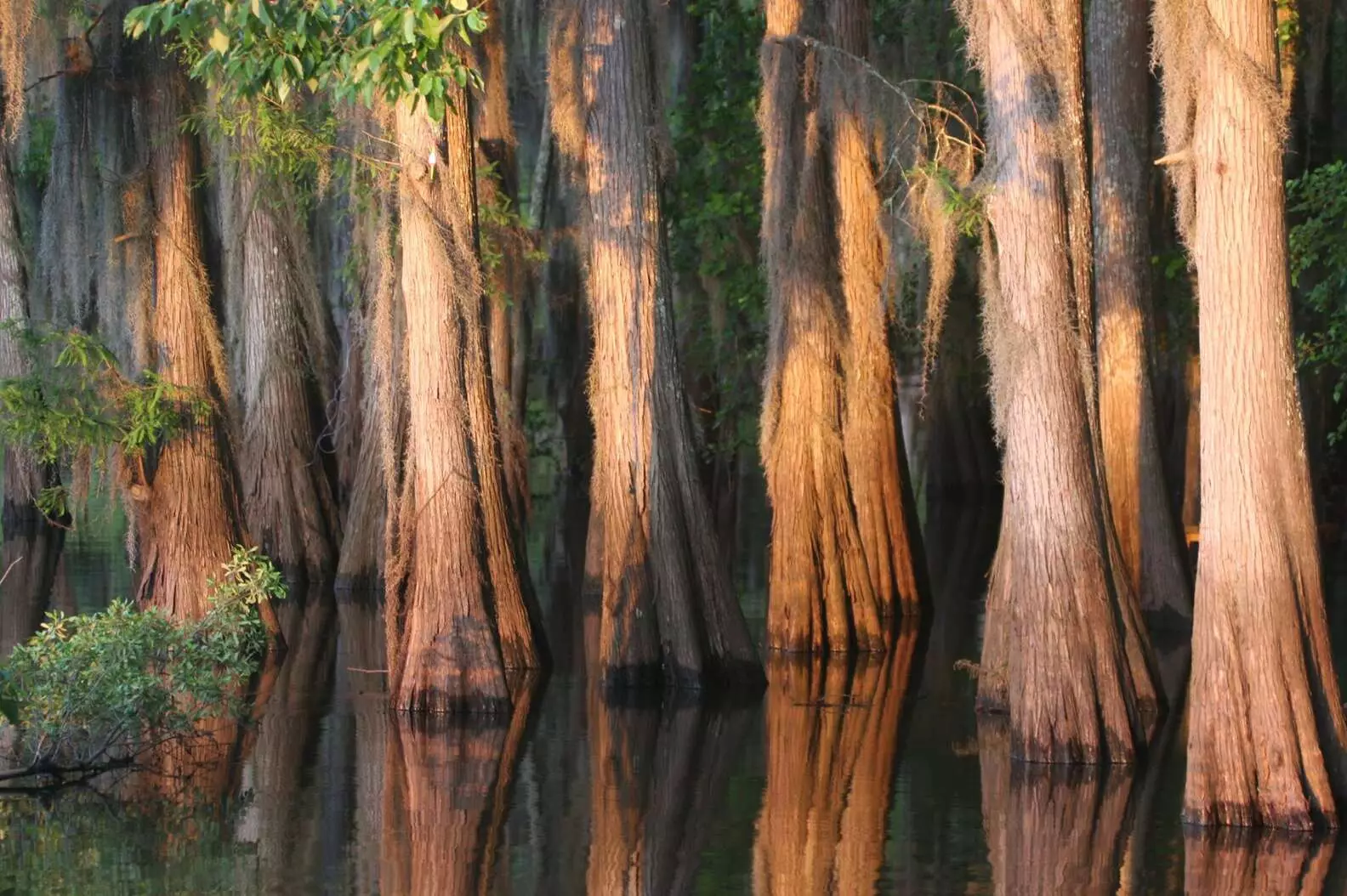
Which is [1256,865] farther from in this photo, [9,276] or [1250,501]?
[9,276]

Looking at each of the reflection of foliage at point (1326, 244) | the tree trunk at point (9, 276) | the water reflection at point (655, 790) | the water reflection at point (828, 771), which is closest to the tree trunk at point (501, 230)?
the water reflection at point (828, 771)

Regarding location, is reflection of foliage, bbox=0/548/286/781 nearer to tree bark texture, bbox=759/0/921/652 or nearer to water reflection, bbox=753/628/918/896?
water reflection, bbox=753/628/918/896

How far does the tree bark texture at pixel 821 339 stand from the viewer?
45.8 ft

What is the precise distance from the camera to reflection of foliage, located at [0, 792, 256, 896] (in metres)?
7.34

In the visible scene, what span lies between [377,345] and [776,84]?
3827 millimetres

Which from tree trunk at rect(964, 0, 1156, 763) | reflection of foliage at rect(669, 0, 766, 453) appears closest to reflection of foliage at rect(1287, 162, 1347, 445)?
tree trunk at rect(964, 0, 1156, 763)

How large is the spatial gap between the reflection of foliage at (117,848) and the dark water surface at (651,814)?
0.06 feet

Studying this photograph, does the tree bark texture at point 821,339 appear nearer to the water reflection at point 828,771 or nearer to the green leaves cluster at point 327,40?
the water reflection at point 828,771

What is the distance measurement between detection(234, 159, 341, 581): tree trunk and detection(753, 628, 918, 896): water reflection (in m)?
6.57

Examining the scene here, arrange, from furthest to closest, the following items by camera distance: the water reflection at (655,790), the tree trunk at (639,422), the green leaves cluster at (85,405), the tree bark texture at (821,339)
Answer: the tree bark texture at (821,339) < the green leaves cluster at (85,405) < the tree trunk at (639,422) < the water reflection at (655,790)

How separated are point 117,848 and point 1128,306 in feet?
34.1

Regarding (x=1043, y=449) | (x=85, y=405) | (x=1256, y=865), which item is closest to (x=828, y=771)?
(x=1043, y=449)

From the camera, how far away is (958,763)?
9930mm

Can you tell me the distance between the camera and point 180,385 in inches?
532
